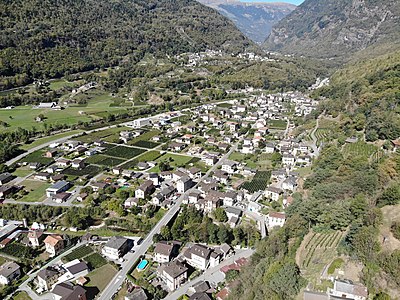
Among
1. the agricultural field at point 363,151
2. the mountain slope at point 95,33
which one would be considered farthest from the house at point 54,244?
the mountain slope at point 95,33

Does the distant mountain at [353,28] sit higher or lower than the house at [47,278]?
higher

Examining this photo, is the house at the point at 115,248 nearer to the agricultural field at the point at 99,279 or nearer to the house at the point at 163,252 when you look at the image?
the agricultural field at the point at 99,279

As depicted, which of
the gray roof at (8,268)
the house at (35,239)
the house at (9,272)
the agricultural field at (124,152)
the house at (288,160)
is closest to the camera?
the house at (9,272)

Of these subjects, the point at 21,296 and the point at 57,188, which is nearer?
the point at 21,296

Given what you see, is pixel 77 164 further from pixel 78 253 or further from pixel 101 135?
pixel 78 253

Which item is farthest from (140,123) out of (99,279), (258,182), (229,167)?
(99,279)

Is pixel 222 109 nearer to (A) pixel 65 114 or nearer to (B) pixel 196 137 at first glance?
(B) pixel 196 137
